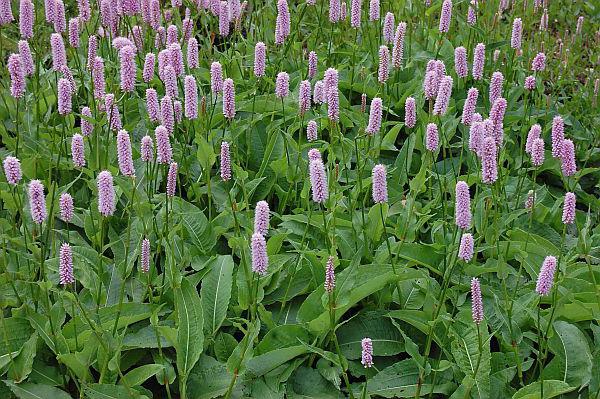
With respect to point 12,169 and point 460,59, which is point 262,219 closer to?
point 12,169

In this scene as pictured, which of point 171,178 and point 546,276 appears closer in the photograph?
point 546,276

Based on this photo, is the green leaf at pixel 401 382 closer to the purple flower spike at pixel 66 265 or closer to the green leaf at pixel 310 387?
the green leaf at pixel 310 387

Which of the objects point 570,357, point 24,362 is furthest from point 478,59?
point 24,362

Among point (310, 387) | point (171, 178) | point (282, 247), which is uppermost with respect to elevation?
point (171, 178)

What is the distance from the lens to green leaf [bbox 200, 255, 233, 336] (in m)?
3.09

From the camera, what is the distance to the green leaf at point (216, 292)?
309 cm

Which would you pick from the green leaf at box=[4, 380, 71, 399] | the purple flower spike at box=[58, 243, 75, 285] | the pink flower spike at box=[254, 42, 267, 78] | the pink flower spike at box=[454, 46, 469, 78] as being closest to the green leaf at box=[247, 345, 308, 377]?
the green leaf at box=[4, 380, 71, 399]

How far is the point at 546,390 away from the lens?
275 cm

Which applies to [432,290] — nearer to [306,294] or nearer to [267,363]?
[306,294]

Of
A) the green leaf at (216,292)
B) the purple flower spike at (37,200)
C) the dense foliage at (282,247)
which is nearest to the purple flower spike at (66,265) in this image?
the dense foliage at (282,247)

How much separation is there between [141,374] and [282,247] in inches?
39.9

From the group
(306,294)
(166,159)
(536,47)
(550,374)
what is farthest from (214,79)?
(536,47)

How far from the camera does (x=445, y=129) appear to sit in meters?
4.34

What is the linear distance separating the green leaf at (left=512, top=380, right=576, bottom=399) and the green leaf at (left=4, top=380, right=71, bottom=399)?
1.56 metres
